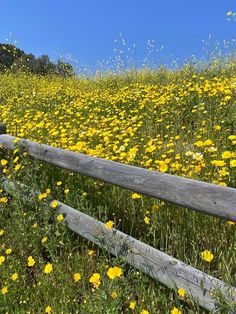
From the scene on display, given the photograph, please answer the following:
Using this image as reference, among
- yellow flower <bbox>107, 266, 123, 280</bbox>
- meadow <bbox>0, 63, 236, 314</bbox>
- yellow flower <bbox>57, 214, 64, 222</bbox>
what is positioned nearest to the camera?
yellow flower <bbox>107, 266, 123, 280</bbox>

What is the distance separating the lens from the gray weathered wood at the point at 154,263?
2527mm

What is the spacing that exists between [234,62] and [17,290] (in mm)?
8298

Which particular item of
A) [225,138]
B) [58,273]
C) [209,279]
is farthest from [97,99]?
[209,279]

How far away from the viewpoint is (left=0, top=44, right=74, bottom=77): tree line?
1632cm

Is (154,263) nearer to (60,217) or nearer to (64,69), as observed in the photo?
(60,217)

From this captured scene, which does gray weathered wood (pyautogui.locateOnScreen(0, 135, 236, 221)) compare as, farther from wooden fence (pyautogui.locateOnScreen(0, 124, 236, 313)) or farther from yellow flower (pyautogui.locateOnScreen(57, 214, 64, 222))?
yellow flower (pyautogui.locateOnScreen(57, 214, 64, 222))

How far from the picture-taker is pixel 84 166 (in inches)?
146

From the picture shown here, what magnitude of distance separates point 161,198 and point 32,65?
24221mm

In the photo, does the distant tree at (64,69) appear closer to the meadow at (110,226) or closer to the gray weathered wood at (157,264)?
the meadow at (110,226)

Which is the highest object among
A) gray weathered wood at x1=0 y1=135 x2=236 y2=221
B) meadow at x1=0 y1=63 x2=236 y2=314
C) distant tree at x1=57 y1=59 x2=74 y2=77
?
distant tree at x1=57 y1=59 x2=74 y2=77

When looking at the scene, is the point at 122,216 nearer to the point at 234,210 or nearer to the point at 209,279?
the point at 209,279

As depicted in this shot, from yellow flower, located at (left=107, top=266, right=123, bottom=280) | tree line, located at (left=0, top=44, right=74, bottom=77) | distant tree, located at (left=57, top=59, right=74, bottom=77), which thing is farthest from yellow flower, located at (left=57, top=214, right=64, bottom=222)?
distant tree, located at (left=57, top=59, right=74, bottom=77)

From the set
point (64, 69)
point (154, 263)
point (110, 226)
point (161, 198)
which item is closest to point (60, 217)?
point (110, 226)

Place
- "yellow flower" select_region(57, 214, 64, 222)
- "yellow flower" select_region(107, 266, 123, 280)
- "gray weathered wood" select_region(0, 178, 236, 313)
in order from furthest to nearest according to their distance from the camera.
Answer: "yellow flower" select_region(57, 214, 64, 222), "yellow flower" select_region(107, 266, 123, 280), "gray weathered wood" select_region(0, 178, 236, 313)
